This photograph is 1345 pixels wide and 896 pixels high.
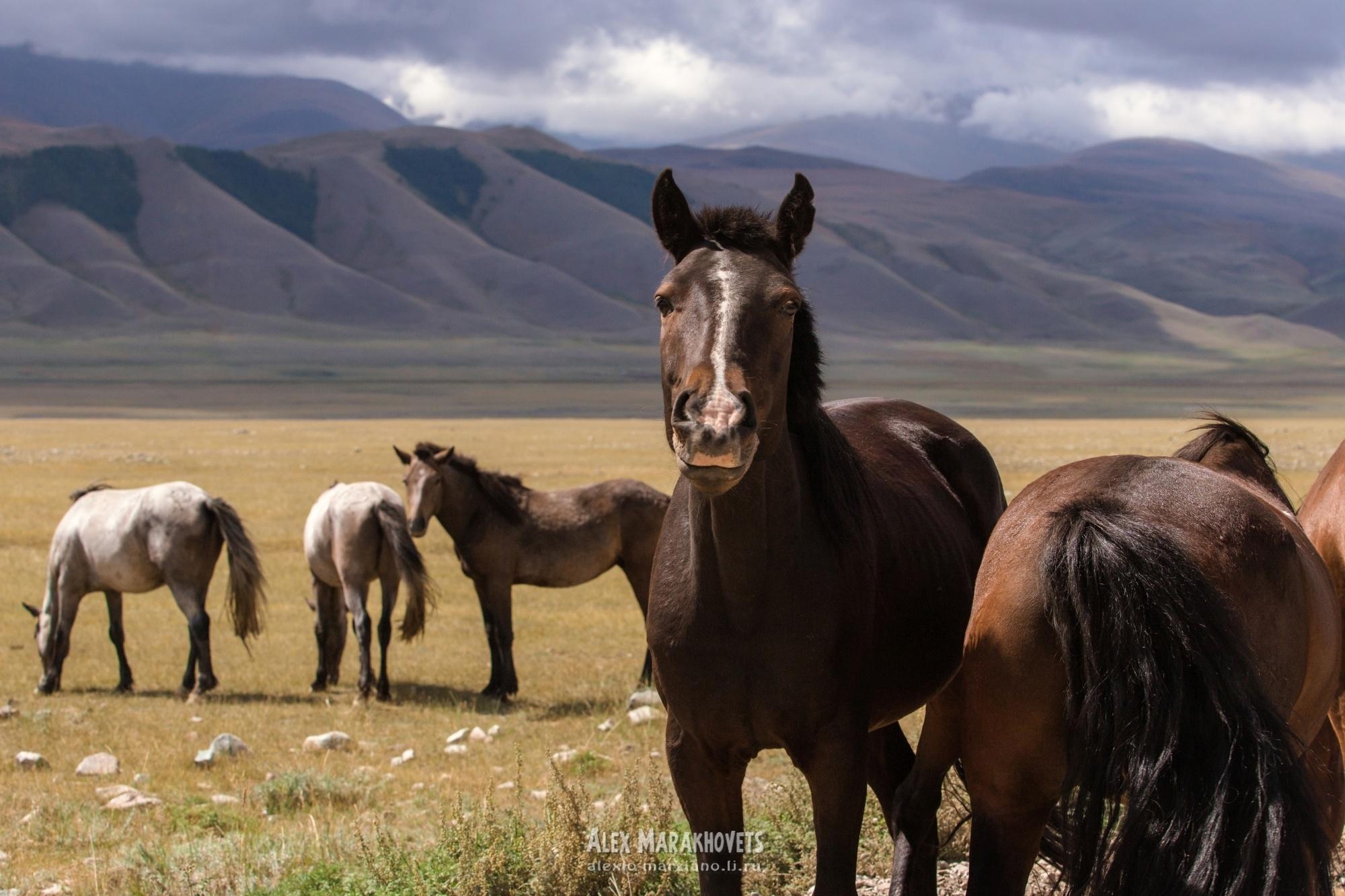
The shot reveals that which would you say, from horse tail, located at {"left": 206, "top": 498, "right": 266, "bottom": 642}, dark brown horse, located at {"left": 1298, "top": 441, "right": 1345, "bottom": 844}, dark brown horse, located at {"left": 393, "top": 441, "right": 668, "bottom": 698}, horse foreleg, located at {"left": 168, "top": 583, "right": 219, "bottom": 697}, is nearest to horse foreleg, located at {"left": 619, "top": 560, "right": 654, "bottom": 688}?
dark brown horse, located at {"left": 393, "top": 441, "right": 668, "bottom": 698}

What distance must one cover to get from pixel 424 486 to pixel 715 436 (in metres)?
8.72

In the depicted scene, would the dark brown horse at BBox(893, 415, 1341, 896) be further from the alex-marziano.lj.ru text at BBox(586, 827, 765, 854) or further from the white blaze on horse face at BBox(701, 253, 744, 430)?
the alex-marziano.lj.ru text at BBox(586, 827, 765, 854)

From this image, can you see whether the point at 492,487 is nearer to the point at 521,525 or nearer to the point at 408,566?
the point at 521,525

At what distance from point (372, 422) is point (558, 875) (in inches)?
2095

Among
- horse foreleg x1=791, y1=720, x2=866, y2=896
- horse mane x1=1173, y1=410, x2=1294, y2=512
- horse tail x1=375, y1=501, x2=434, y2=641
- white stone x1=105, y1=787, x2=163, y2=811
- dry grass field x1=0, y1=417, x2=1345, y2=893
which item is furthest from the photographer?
horse tail x1=375, y1=501, x2=434, y2=641

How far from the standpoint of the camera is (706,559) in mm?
3664

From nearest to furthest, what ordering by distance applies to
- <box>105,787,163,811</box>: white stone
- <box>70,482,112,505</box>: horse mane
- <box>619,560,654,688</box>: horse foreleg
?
<box>105,787,163,811</box>: white stone, <box>619,560,654,688</box>: horse foreleg, <box>70,482,112,505</box>: horse mane

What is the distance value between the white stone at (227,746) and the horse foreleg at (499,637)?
2691 mm

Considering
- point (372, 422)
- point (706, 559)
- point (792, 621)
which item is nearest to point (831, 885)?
point (792, 621)

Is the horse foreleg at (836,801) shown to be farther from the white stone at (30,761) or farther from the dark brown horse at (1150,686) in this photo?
the white stone at (30,761)

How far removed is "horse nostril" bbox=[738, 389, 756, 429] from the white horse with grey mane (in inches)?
354

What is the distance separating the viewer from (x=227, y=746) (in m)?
8.30

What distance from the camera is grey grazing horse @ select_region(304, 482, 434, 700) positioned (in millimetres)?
11180

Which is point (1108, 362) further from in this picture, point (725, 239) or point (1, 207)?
point (725, 239)
